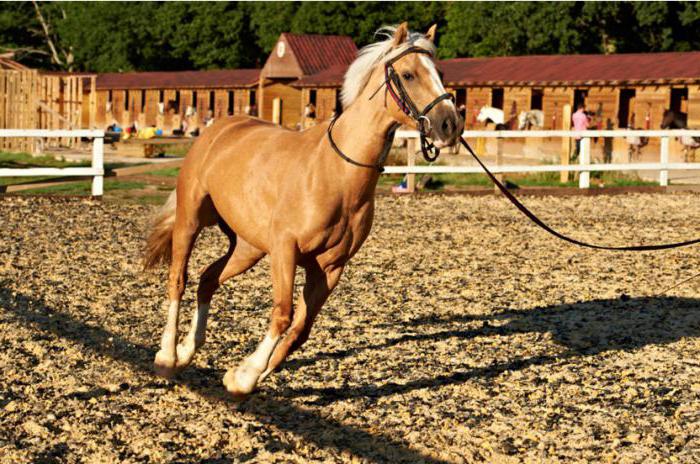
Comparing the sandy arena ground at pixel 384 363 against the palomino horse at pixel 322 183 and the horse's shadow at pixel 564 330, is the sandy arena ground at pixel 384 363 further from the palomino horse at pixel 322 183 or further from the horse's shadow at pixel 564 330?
the palomino horse at pixel 322 183

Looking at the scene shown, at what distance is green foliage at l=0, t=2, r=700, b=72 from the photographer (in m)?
52.8

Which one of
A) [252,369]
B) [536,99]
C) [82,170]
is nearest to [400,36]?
[252,369]

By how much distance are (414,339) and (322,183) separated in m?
2.37

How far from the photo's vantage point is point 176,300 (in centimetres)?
693

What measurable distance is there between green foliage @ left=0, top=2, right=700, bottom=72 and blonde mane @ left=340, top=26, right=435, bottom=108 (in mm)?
39002

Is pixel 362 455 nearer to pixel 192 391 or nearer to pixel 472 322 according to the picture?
pixel 192 391

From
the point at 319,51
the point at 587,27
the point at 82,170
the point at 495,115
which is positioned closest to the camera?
the point at 82,170

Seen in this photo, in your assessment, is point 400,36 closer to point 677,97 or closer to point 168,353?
point 168,353

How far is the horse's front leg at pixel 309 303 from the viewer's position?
5.96m

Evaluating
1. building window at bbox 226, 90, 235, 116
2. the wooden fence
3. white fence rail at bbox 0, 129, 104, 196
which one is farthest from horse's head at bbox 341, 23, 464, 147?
building window at bbox 226, 90, 235, 116

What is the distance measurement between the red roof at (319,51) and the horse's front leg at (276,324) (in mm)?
51944

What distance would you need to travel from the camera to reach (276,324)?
5.78 metres

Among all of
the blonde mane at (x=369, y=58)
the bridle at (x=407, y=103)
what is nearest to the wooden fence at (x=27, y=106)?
the blonde mane at (x=369, y=58)

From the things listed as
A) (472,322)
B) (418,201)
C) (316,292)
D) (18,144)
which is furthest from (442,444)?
(18,144)
